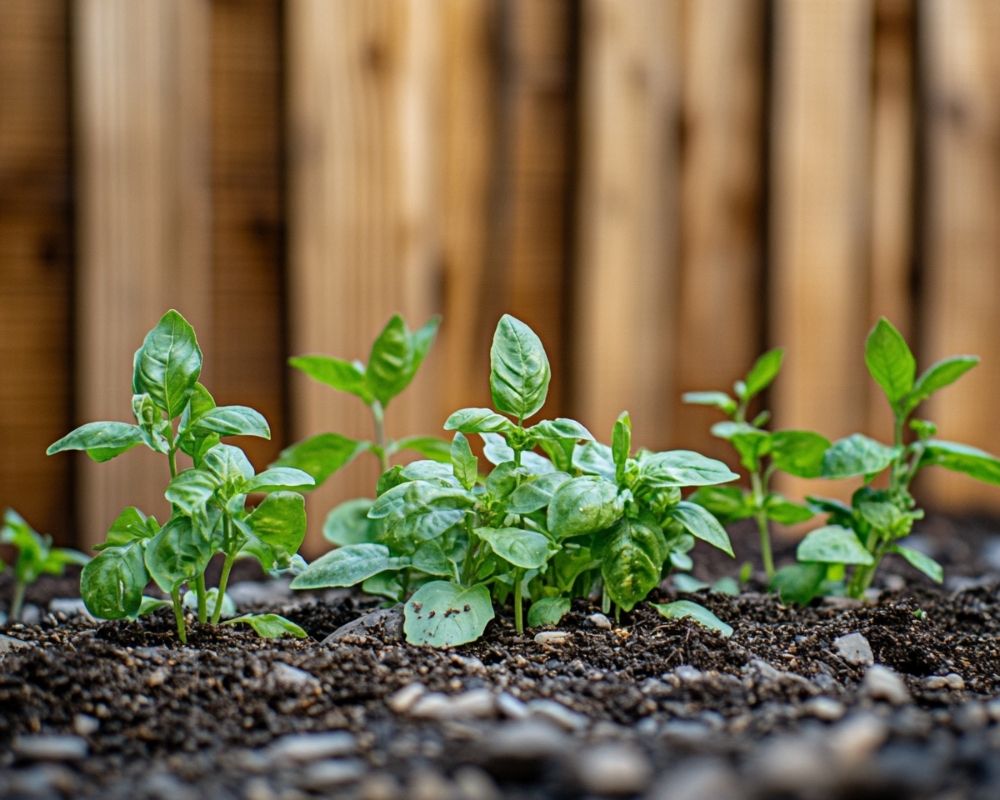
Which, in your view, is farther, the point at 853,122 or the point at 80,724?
the point at 853,122

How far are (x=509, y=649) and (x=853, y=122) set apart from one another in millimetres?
1967

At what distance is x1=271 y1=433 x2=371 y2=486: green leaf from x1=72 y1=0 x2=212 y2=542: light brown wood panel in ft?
2.79

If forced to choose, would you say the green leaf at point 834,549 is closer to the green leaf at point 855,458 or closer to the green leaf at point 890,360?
the green leaf at point 855,458

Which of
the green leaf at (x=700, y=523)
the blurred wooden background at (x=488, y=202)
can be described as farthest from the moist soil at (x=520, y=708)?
Answer: the blurred wooden background at (x=488, y=202)

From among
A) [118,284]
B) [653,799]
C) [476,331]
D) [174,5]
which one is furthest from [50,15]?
[653,799]

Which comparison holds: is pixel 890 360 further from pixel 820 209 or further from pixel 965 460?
pixel 820 209

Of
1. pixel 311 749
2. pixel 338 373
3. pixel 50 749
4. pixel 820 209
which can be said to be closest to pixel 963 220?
pixel 820 209

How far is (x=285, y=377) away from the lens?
2.38m

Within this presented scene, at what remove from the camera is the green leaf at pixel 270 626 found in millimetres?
1258

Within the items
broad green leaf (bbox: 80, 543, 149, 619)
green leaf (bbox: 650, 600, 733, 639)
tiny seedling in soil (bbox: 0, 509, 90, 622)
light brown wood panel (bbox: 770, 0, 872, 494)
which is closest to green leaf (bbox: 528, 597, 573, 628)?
green leaf (bbox: 650, 600, 733, 639)

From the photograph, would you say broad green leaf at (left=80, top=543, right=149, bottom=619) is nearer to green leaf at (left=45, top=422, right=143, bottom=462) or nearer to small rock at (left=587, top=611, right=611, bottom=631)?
green leaf at (left=45, top=422, right=143, bottom=462)

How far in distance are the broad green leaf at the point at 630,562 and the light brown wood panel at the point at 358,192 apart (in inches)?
46.5

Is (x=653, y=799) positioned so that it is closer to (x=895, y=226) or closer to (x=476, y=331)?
(x=476, y=331)

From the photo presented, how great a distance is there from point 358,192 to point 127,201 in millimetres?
496
